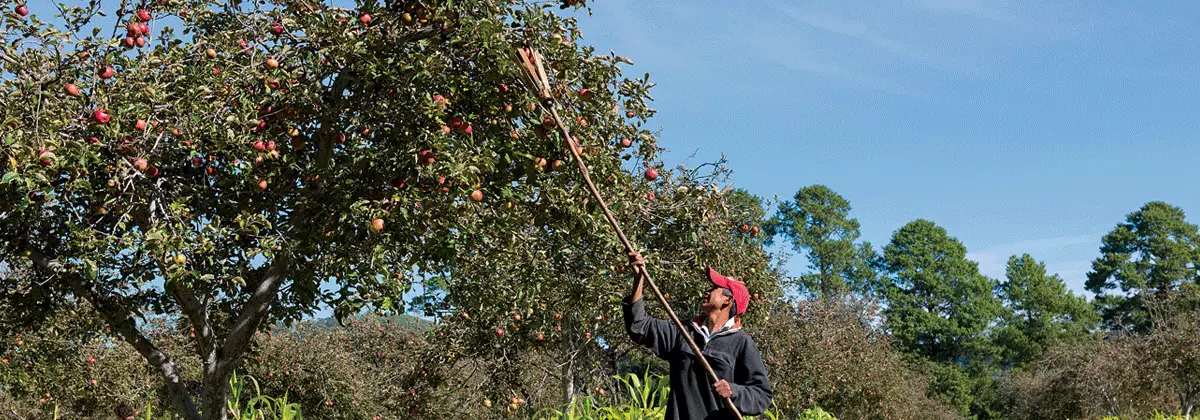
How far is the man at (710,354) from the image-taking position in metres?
5.14

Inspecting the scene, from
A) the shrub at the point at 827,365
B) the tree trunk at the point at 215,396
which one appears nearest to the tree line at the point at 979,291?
the shrub at the point at 827,365

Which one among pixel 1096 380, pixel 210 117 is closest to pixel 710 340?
pixel 210 117

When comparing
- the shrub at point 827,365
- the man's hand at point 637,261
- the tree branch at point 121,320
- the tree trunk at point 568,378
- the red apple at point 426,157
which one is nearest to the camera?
the man's hand at point 637,261

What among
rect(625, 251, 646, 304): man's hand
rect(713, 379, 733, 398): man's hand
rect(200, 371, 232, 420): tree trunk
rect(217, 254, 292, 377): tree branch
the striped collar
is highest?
rect(217, 254, 292, 377): tree branch

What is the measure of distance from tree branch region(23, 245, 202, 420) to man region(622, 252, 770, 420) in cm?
462

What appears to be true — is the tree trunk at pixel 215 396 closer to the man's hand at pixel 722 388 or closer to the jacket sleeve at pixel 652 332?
the jacket sleeve at pixel 652 332

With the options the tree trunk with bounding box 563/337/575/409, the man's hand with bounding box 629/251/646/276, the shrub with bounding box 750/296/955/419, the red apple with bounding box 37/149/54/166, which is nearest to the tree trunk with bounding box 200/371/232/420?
the red apple with bounding box 37/149/54/166

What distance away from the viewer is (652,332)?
5281 mm

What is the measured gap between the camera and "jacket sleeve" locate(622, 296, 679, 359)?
5277 millimetres

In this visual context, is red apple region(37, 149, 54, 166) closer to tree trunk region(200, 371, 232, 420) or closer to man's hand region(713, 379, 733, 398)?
tree trunk region(200, 371, 232, 420)

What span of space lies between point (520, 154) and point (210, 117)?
2129mm

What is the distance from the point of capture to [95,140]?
6004 millimetres

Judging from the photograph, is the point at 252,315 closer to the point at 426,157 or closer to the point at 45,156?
the point at 45,156

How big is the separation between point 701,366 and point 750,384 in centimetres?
29
